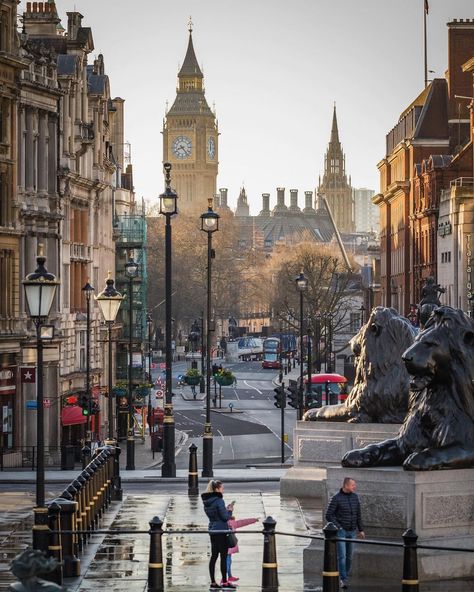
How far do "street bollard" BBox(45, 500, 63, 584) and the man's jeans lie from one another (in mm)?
3525

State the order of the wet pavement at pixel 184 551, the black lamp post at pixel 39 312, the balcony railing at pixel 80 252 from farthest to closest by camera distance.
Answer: the balcony railing at pixel 80 252
the black lamp post at pixel 39 312
the wet pavement at pixel 184 551

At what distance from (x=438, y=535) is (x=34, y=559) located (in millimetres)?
10246

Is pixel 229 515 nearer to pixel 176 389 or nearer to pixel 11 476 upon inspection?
pixel 11 476

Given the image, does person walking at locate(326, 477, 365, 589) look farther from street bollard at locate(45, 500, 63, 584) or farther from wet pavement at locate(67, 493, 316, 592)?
street bollard at locate(45, 500, 63, 584)

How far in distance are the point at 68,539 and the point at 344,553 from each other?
451 cm

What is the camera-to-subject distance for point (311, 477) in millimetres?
33938

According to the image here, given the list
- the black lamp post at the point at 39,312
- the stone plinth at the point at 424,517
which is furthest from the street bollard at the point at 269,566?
the black lamp post at the point at 39,312

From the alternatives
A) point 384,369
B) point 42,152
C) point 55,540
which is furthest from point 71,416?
point 55,540

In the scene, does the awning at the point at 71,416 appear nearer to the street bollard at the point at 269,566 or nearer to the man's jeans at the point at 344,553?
the street bollard at the point at 269,566

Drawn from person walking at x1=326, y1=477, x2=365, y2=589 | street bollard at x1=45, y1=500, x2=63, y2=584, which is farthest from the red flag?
person walking at x1=326, y1=477, x2=365, y2=589

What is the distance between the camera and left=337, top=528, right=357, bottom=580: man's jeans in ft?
71.6

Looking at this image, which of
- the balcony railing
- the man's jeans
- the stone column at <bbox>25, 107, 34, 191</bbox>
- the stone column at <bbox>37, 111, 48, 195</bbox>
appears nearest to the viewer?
A: the man's jeans

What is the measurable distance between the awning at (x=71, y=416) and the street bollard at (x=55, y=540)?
4220cm

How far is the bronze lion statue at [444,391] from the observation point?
2241 cm
